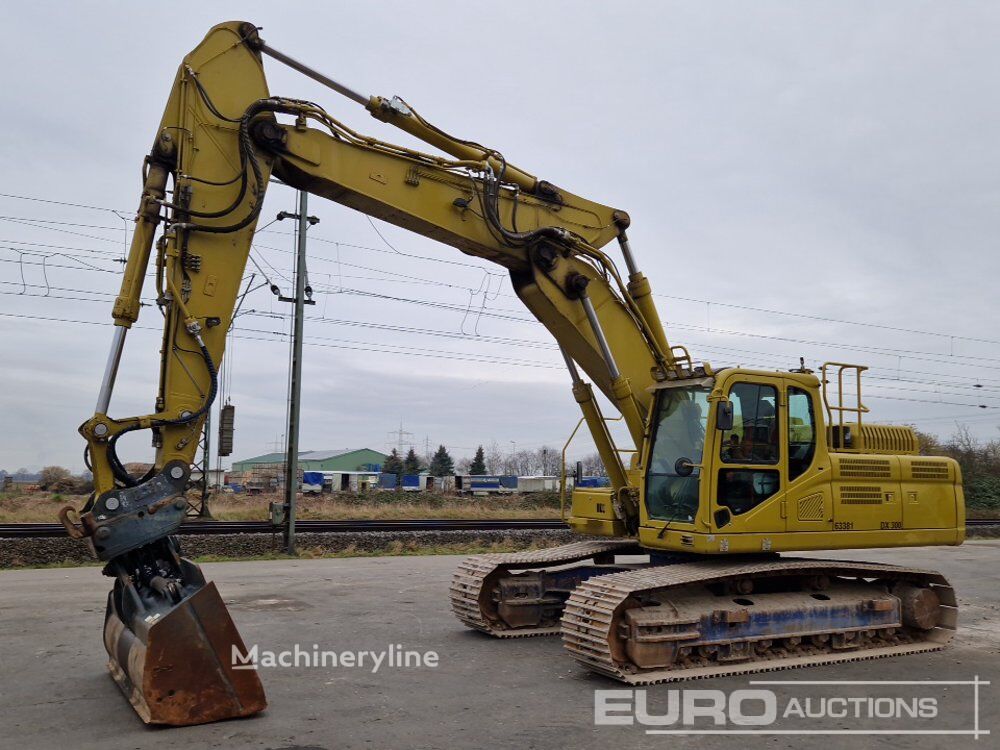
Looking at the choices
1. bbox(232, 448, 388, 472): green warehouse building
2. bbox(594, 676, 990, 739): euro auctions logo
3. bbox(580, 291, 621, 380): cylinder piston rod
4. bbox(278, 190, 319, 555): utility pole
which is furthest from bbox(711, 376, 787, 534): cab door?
bbox(232, 448, 388, 472): green warehouse building

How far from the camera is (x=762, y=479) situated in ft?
28.5

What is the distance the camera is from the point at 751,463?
863 centimetres

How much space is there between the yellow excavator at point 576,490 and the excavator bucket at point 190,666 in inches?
0.6

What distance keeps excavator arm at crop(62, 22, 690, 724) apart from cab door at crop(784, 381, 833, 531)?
1.26m

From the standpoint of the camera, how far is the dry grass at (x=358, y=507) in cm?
2828

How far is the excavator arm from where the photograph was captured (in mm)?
6262

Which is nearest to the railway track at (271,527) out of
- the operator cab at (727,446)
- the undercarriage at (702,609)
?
the undercarriage at (702,609)

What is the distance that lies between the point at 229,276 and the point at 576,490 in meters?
4.87

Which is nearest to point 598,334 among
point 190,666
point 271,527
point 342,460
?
point 190,666

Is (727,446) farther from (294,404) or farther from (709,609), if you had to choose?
(294,404)

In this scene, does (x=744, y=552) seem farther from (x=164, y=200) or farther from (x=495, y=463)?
(x=495, y=463)

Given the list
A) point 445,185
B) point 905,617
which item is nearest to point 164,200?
point 445,185

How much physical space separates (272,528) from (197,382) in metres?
12.3

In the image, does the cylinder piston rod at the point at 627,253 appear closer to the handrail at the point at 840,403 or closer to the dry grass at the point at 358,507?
the handrail at the point at 840,403
